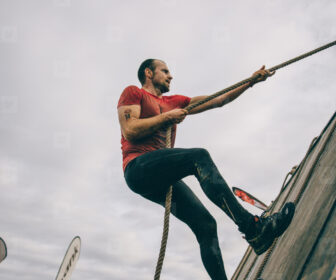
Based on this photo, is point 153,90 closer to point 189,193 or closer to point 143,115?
point 143,115

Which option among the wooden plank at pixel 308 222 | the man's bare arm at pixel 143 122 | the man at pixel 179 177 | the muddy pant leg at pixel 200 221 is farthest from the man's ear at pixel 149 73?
the wooden plank at pixel 308 222

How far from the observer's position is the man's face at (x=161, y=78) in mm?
2990

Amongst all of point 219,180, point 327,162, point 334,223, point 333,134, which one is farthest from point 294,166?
point 219,180

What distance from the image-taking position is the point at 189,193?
105 inches

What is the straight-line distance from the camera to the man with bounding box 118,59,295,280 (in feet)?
7.01

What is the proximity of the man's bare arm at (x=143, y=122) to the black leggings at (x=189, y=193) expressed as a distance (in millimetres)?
184

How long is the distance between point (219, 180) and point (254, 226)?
0.40 m

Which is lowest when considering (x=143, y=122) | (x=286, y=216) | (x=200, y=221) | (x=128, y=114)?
(x=286, y=216)

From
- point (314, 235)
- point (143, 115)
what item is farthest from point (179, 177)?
point (314, 235)

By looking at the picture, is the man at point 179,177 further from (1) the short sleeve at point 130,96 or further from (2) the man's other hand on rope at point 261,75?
(2) the man's other hand on rope at point 261,75

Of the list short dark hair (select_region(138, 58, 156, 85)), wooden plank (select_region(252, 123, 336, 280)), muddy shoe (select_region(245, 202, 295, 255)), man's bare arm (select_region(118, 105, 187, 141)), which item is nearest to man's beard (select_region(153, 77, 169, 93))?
short dark hair (select_region(138, 58, 156, 85))

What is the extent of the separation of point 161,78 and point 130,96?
21.4 inches

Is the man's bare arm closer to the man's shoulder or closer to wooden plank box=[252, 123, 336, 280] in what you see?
the man's shoulder

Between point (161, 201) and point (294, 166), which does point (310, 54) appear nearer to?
point (161, 201)
